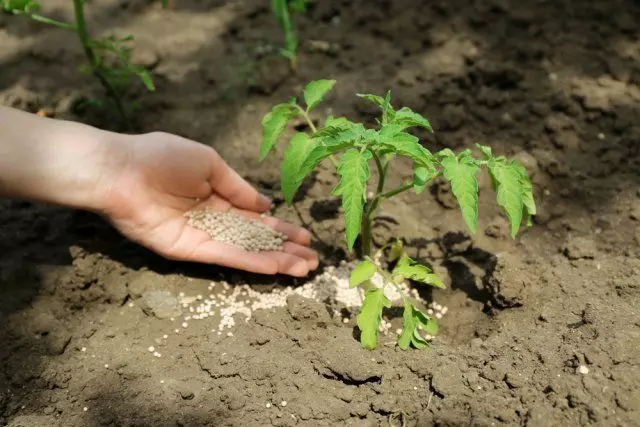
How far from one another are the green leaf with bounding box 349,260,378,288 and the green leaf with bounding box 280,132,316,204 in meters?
0.31

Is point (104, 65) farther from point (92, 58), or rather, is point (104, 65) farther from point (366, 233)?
point (366, 233)

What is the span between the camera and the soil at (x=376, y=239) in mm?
1992

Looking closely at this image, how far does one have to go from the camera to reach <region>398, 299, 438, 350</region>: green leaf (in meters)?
2.03

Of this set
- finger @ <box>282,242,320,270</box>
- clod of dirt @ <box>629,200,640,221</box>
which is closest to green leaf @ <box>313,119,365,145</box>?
finger @ <box>282,242,320,270</box>

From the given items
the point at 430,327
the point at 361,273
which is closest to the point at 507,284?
the point at 430,327

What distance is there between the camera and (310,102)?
86.4 inches

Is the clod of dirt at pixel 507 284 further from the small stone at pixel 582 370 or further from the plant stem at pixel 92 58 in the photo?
the plant stem at pixel 92 58

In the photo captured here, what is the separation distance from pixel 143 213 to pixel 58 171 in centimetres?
34

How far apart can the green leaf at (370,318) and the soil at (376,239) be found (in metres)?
0.10

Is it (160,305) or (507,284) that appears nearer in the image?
(507,284)

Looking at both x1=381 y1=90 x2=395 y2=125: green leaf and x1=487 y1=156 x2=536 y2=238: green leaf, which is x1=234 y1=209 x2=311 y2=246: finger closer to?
x1=381 y1=90 x2=395 y2=125: green leaf

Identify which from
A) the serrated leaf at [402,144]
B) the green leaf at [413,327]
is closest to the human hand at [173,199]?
the green leaf at [413,327]

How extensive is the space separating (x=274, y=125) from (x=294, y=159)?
0.20m

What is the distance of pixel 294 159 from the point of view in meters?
2.06
